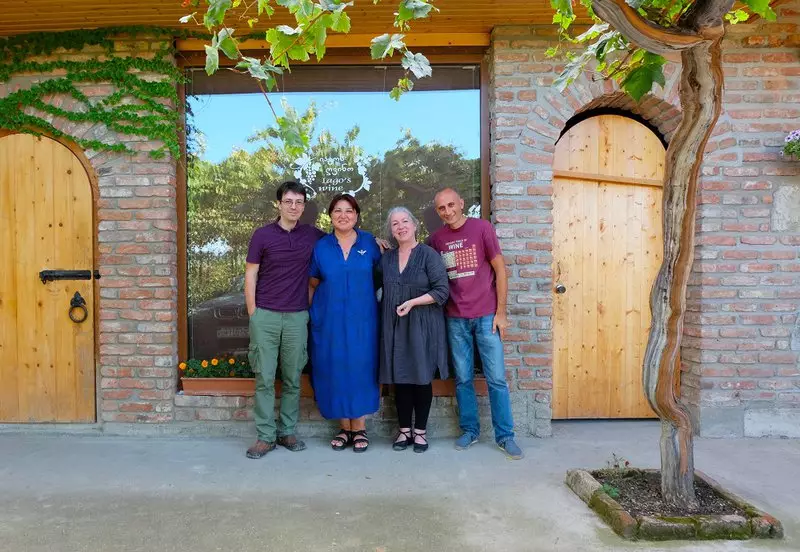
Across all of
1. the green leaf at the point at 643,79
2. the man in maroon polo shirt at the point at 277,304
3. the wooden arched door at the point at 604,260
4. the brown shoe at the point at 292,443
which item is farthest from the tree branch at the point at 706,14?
the brown shoe at the point at 292,443

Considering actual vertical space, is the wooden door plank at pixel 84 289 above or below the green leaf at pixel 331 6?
below

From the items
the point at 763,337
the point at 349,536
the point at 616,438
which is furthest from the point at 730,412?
the point at 349,536

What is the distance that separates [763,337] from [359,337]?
294 cm

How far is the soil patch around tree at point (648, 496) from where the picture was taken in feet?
9.22

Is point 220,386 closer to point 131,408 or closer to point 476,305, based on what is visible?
point 131,408

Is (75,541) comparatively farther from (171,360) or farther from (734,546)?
(734,546)

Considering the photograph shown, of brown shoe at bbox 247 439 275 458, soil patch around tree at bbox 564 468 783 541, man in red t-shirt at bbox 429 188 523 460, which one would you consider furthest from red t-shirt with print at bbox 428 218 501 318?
brown shoe at bbox 247 439 275 458

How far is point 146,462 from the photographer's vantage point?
3.73 meters

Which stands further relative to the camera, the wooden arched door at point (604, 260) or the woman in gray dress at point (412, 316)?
the wooden arched door at point (604, 260)

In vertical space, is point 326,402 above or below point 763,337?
below

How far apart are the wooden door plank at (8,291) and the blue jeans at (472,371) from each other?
3321 mm

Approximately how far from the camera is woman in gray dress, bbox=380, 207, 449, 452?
3.79 meters

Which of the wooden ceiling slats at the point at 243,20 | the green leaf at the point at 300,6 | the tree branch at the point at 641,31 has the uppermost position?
the wooden ceiling slats at the point at 243,20

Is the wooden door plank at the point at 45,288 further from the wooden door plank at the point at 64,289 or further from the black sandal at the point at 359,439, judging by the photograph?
the black sandal at the point at 359,439
